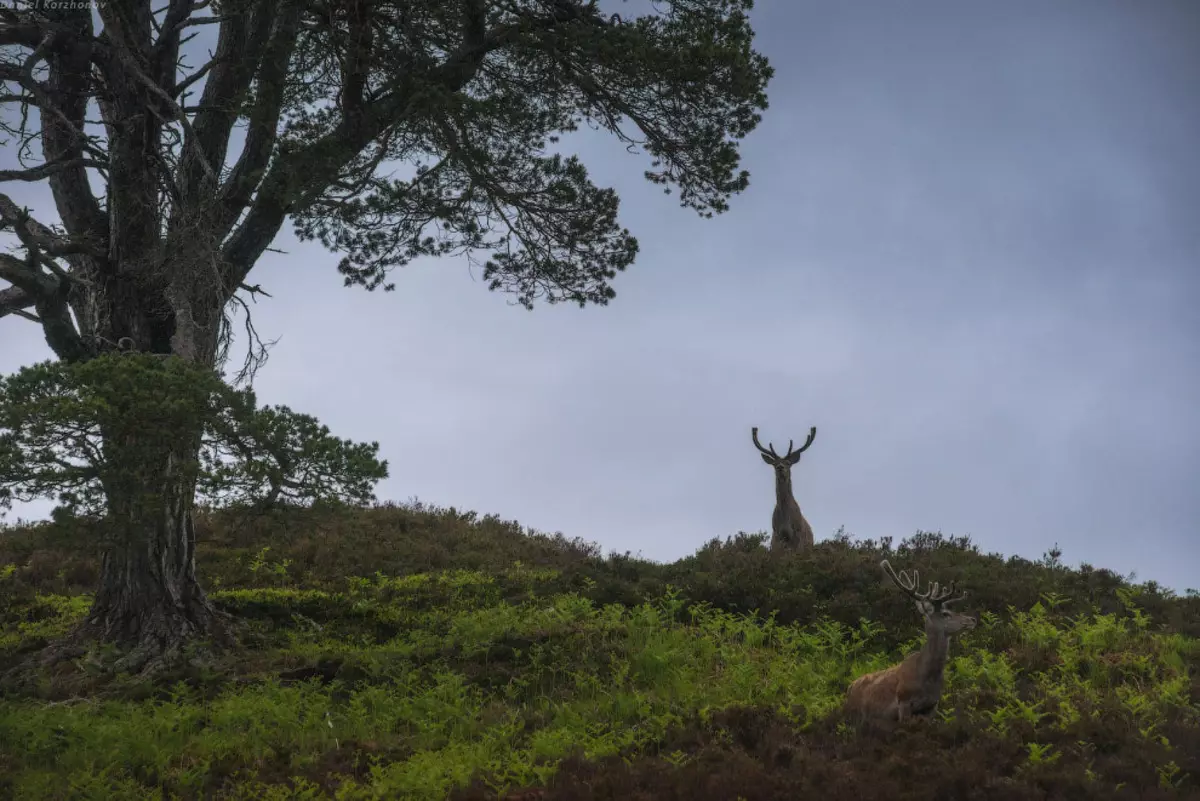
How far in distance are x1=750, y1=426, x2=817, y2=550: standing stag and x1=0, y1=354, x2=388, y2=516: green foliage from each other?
911cm

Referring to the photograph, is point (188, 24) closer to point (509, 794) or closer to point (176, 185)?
point (176, 185)

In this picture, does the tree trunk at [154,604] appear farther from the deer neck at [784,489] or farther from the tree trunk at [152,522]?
the deer neck at [784,489]

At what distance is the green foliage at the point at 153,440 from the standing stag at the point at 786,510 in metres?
9.11

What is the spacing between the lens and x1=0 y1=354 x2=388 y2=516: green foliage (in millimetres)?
10859

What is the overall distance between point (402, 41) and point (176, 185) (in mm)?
4005

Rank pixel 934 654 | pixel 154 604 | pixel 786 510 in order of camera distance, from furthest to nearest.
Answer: pixel 786 510
pixel 154 604
pixel 934 654

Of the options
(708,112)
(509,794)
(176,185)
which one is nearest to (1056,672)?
(509,794)

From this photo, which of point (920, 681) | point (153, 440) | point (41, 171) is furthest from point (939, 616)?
point (41, 171)

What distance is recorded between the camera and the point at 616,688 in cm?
1143

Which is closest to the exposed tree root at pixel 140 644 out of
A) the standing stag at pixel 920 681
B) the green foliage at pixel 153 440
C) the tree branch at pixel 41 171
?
the green foliage at pixel 153 440

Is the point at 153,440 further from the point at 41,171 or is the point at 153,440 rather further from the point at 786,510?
the point at 786,510

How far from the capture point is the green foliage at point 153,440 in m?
10.9

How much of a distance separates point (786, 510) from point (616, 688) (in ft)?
26.2

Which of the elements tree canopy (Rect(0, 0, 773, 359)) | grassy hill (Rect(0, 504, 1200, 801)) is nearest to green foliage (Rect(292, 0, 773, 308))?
tree canopy (Rect(0, 0, 773, 359))
